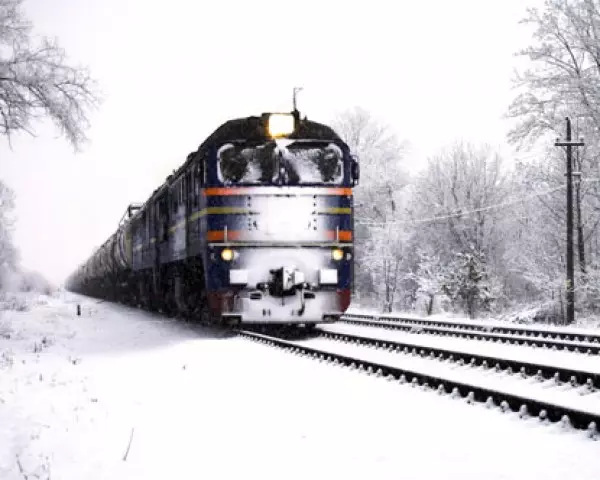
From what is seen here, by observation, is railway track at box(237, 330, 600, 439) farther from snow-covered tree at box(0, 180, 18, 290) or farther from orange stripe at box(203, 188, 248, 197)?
snow-covered tree at box(0, 180, 18, 290)

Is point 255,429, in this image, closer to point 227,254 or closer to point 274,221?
point 227,254

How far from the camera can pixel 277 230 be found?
1227 centimetres

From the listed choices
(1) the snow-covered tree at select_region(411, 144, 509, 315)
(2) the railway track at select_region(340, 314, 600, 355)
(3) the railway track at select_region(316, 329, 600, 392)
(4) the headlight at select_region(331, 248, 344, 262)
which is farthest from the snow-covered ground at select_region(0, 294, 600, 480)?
(1) the snow-covered tree at select_region(411, 144, 509, 315)

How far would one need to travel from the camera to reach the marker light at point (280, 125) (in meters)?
12.7

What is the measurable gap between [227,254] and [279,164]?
177cm

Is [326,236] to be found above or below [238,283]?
above

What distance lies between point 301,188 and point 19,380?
5.81 metres

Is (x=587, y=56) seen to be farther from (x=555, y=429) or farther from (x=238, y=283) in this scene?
(x=555, y=429)

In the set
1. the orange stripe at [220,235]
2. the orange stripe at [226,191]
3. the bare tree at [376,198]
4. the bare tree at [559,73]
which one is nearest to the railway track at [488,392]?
the orange stripe at [220,235]

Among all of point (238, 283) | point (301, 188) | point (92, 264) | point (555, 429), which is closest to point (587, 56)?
point (301, 188)

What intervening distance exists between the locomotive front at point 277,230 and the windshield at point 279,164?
2 centimetres

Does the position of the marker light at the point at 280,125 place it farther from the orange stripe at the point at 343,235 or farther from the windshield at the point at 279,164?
the orange stripe at the point at 343,235

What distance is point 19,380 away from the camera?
8.21m

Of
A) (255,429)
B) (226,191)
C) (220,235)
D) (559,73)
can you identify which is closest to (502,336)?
(220,235)
